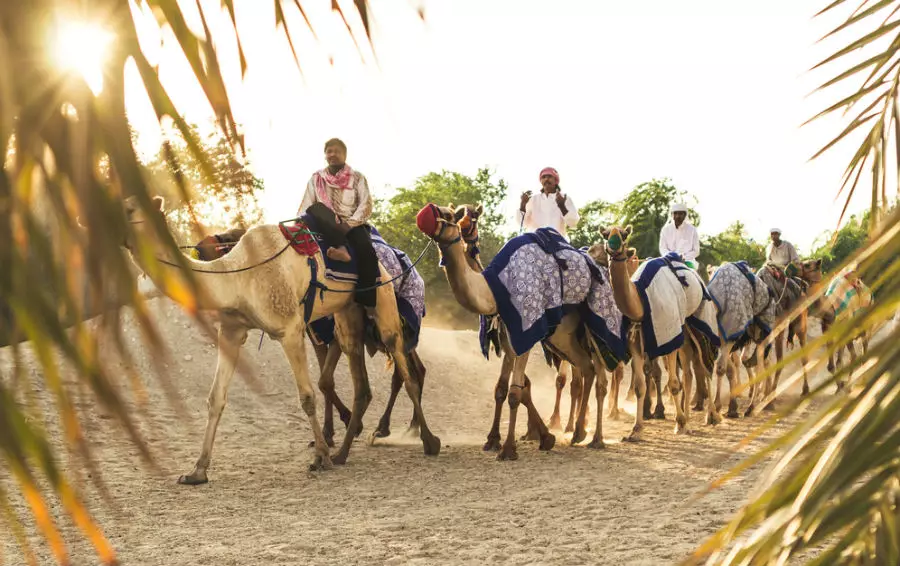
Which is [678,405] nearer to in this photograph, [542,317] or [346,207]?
[542,317]

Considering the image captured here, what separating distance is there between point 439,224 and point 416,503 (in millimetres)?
2308

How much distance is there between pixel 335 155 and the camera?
8789mm

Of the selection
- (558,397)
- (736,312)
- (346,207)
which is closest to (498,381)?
(346,207)

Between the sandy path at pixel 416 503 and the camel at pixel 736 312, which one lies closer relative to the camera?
the sandy path at pixel 416 503

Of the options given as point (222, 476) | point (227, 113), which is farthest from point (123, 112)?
point (222, 476)

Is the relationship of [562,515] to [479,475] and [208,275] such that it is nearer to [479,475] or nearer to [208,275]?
[479,475]

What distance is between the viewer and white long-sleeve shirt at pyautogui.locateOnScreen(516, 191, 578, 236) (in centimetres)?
1012

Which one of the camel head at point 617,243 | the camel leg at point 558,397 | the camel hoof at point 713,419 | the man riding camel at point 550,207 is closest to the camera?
the camel head at point 617,243

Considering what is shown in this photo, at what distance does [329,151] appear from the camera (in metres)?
8.72

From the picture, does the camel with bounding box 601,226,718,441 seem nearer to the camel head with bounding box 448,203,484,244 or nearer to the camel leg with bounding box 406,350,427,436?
the camel head with bounding box 448,203,484,244

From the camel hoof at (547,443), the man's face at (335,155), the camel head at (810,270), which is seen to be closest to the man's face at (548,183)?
the man's face at (335,155)

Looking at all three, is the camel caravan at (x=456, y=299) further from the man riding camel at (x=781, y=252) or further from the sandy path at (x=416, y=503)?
the man riding camel at (x=781, y=252)

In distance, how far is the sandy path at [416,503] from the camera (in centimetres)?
536

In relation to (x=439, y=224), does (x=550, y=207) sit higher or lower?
higher
